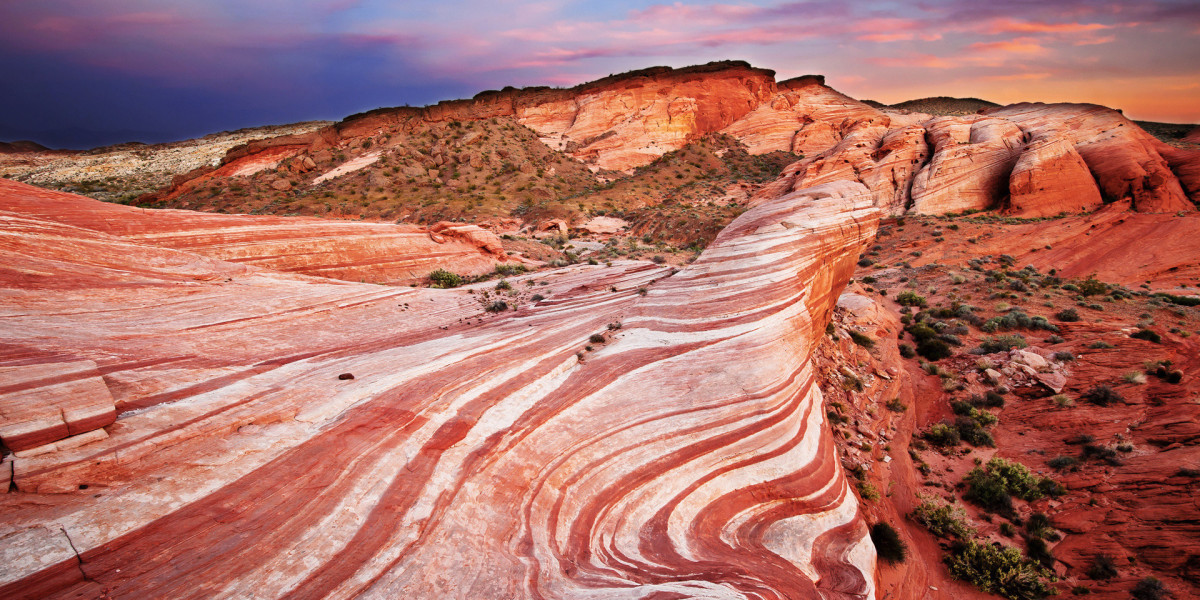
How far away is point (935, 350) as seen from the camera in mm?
15023

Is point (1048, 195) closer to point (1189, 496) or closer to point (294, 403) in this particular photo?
point (1189, 496)

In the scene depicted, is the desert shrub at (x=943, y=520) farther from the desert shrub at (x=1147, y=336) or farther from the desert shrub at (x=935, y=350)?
the desert shrub at (x=1147, y=336)

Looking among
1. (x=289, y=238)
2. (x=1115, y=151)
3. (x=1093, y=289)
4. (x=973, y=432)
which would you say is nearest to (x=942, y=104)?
(x=1115, y=151)

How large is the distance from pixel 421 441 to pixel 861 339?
48.3 ft

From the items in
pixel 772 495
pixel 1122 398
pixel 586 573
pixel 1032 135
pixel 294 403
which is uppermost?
pixel 1032 135

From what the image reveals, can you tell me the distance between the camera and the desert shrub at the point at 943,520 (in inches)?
356

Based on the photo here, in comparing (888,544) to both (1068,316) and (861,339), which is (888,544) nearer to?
(861,339)

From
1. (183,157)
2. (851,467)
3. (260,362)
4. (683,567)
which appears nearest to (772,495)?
(683,567)

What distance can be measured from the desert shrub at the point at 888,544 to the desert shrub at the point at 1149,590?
10.0ft

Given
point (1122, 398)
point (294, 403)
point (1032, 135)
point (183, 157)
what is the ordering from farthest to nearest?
1. point (183, 157)
2. point (1032, 135)
3. point (1122, 398)
4. point (294, 403)

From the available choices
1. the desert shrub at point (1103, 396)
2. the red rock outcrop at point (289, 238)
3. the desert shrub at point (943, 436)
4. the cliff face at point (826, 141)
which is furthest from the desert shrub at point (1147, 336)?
the cliff face at point (826, 141)

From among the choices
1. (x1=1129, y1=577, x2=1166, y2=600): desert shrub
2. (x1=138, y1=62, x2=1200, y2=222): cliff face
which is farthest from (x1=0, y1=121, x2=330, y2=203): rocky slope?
(x1=1129, y1=577, x2=1166, y2=600): desert shrub

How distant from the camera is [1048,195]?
104ft

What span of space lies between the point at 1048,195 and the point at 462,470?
43.4 m
